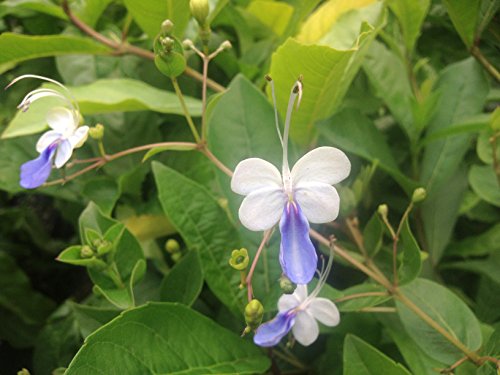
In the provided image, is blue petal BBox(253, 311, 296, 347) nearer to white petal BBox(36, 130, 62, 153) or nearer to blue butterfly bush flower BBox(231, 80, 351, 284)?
blue butterfly bush flower BBox(231, 80, 351, 284)

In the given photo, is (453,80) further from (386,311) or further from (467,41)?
(386,311)

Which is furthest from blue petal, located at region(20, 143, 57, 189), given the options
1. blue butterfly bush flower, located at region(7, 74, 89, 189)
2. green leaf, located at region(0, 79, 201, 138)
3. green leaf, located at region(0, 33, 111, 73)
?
green leaf, located at region(0, 33, 111, 73)

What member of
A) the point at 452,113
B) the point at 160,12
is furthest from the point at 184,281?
the point at 452,113

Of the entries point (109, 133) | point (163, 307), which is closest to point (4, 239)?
point (109, 133)

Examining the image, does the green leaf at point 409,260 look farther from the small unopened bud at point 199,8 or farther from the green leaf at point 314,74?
the small unopened bud at point 199,8

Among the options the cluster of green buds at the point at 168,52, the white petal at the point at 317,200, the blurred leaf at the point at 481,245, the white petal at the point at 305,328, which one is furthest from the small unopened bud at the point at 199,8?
the blurred leaf at the point at 481,245

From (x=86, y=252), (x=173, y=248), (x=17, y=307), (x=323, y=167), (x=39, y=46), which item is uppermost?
(x=323, y=167)

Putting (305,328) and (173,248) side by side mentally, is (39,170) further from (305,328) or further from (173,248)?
(305,328)
